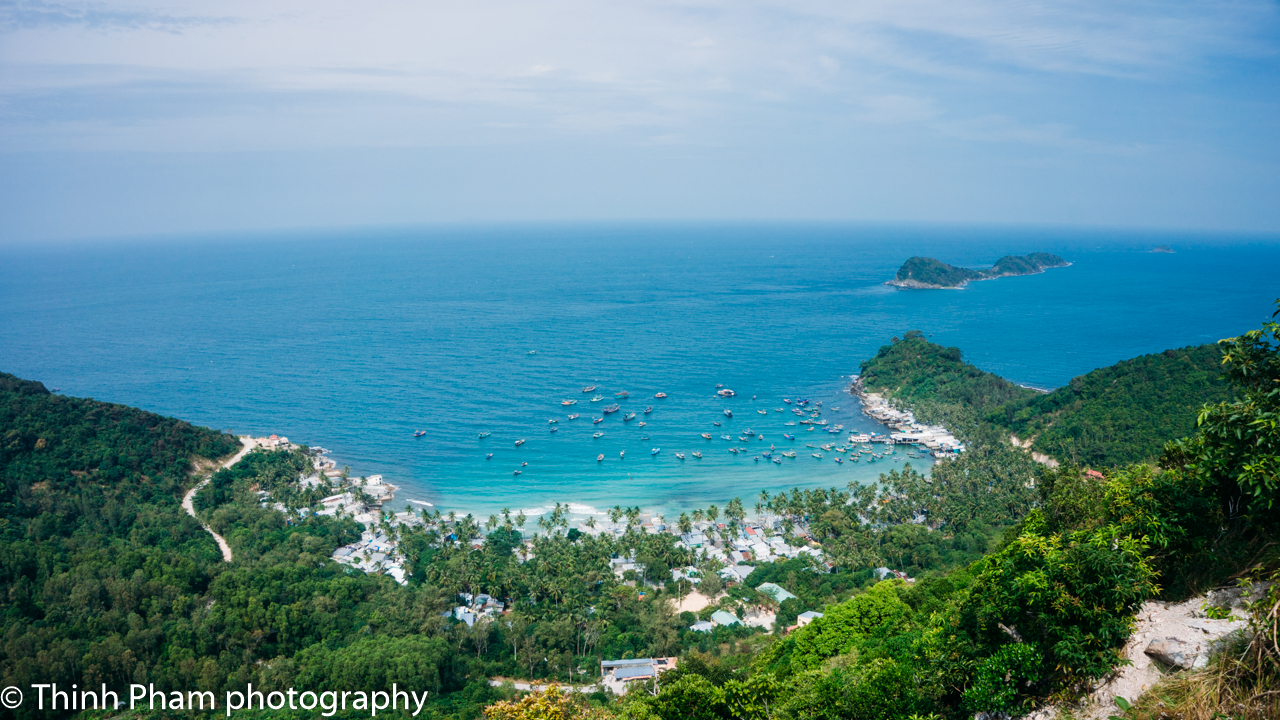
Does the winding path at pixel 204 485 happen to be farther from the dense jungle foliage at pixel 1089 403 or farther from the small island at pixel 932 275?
the small island at pixel 932 275

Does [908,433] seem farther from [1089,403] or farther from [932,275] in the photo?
[932,275]

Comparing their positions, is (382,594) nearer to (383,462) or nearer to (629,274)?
(383,462)

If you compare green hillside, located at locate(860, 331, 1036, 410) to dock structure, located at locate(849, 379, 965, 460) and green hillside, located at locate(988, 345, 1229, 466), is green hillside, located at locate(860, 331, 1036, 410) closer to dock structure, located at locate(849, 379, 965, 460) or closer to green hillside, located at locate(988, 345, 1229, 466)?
dock structure, located at locate(849, 379, 965, 460)

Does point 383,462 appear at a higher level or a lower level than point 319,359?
lower

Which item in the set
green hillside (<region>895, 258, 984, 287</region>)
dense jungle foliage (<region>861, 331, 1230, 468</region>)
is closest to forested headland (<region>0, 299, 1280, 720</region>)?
dense jungle foliage (<region>861, 331, 1230, 468</region>)

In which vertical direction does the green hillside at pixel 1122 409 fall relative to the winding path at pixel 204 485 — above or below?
above

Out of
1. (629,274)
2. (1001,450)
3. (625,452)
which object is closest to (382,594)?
(625,452)

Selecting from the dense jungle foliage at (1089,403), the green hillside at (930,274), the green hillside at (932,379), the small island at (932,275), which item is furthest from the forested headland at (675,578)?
the green hillside at (930,274)
